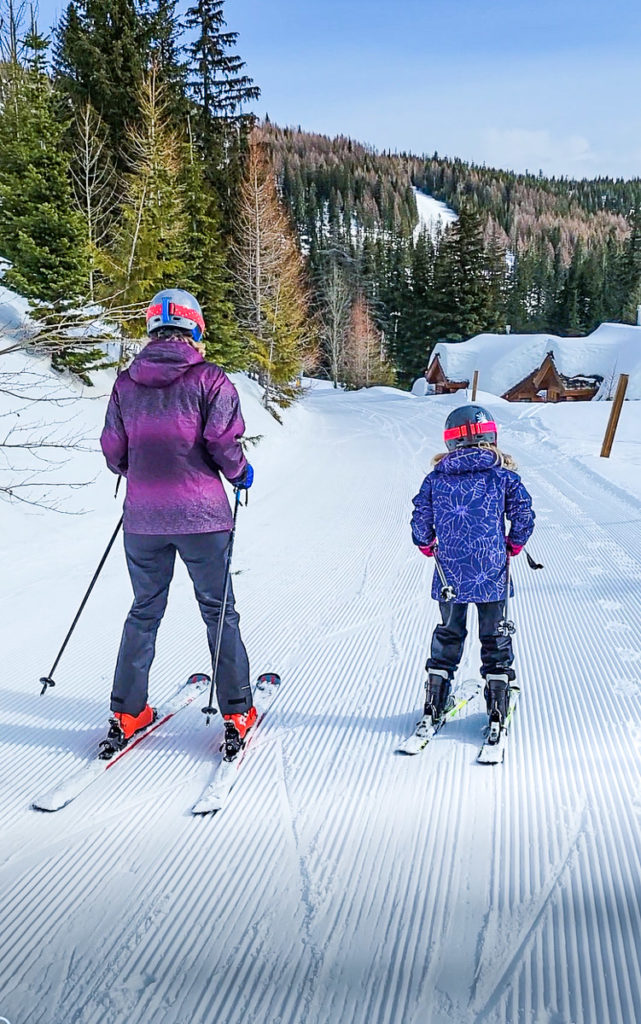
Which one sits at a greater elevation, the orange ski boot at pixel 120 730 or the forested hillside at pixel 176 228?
the forested hillside at pixel 176 228

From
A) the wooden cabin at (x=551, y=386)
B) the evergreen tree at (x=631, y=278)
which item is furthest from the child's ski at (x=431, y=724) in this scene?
the evergreen tree at (x=631, y=278)

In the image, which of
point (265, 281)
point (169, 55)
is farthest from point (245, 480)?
point (169, 55)

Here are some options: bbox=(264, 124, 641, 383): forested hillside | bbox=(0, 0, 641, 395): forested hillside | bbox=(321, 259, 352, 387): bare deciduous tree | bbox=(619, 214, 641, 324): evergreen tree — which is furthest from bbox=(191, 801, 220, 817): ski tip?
bbox=(619, 214, 641, 324): evergreen tree

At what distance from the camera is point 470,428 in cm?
299

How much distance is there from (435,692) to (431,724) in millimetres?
160

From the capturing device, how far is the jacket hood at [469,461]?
2.99m

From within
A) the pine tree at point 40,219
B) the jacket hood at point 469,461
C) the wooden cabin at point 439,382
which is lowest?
the wooden cabin at point 439,382

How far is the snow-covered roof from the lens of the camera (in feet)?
118

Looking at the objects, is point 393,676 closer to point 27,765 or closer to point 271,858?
point 271,858

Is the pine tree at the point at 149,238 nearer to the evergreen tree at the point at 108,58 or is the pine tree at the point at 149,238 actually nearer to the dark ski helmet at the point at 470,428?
the evergreen tree at the point at 108,58

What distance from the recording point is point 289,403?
73.8 ft

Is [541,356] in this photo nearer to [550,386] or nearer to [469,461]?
[550,386]

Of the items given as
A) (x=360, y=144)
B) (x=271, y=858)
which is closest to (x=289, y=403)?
(x=271, y=858)

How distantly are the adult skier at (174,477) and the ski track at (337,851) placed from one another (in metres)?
0.46
